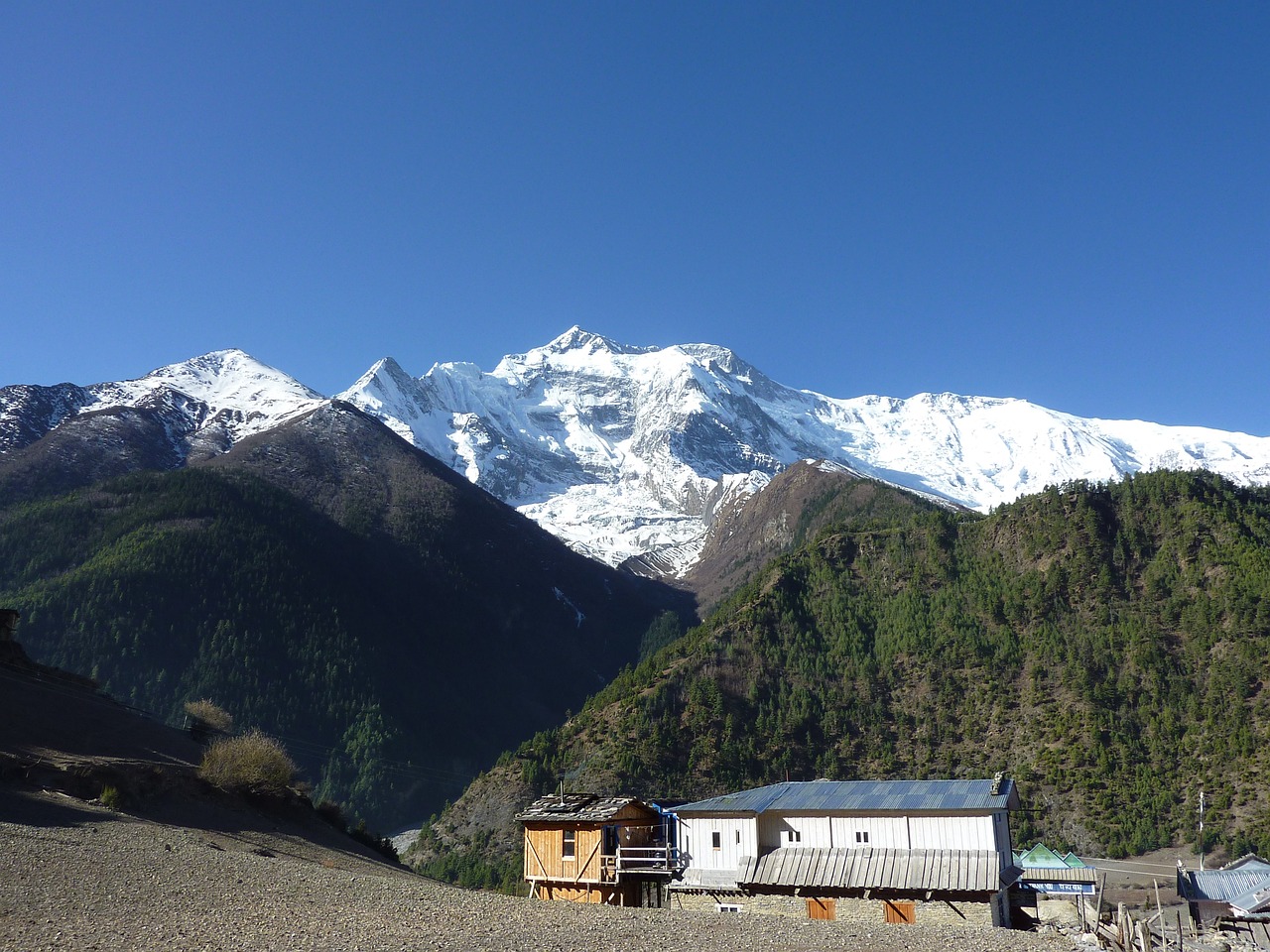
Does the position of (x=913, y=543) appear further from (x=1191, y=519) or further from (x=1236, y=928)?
(x=1236, y=928)

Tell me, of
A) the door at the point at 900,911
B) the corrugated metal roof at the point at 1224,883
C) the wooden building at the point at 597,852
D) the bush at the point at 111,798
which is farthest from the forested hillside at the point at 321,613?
the corrugated metal roof at the point at 1224,883

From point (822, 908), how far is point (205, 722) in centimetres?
4162

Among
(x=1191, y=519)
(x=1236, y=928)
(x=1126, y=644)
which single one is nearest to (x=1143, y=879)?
(x=1236, y=928)

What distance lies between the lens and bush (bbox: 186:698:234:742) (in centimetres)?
5931

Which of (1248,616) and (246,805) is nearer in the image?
(246,805)

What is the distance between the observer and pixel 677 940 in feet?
84.1

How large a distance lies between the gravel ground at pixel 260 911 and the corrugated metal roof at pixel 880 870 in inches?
279

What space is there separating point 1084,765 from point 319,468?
14844 centimetres

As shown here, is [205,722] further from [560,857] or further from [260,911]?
[260,911]

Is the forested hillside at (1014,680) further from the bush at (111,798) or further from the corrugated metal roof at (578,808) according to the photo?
the bush at (111,798)

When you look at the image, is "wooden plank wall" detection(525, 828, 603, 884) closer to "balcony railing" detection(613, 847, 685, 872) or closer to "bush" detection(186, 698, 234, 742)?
"balcony railing" detection(613, 847, 685, 872)

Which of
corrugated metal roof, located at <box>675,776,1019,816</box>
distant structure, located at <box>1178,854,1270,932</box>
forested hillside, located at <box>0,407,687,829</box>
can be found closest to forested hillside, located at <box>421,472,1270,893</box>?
distant structure, located at <box>1178,854,1270,932</box>

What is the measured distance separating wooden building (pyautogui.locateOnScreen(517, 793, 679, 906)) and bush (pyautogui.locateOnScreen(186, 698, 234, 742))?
Result: 87.4ft

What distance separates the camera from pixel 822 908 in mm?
40688
